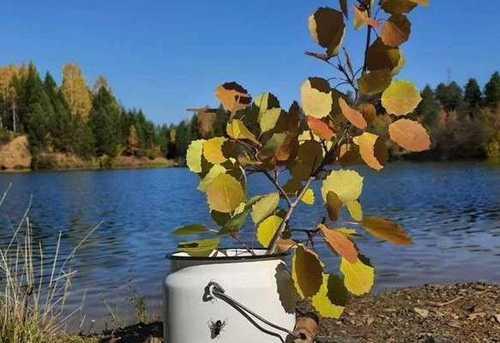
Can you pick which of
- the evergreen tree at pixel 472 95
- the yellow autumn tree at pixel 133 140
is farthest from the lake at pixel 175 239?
the yellow autumn tree at pixel 133 140

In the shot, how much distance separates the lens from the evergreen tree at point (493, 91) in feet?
340

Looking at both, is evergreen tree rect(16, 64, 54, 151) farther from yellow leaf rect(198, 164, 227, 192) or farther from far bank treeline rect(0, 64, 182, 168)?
yellow leaf rect(198, 164, 227, 192)

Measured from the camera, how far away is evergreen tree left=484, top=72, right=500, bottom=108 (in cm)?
10356

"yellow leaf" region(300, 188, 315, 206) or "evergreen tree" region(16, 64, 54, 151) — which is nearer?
"yellow leaf" region(300, 188, 315, 206)

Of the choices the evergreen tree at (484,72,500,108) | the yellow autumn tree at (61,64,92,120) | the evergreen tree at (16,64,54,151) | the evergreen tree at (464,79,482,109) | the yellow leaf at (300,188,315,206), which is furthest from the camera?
the yellow autumn tree at (61,64,92,120)

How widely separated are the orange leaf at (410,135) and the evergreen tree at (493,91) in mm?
107364

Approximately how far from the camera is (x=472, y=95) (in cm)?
10975

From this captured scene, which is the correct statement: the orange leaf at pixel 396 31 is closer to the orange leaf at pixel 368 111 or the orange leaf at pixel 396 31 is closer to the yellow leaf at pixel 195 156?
the orange leaf at pixel 368 111

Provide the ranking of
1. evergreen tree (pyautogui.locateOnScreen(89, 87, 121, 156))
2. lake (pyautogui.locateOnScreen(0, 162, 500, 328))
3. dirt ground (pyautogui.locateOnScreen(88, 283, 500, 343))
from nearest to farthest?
dirt ground (pyautogui.locateOnScreen(88, 283, 500, 343)), lake (pyautogui.locateOnScreen(0, 162, 500, 328)), evergreen tree (pyautogui.locateOnScreen(89, 87, 121, 156))

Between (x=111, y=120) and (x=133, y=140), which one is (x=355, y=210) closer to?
(x=111, y=120)

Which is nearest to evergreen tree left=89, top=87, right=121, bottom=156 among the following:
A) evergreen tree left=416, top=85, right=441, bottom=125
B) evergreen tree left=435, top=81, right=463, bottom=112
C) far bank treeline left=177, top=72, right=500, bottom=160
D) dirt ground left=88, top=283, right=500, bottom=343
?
far bank treeline left=177, top=72, right=500, bottom=160

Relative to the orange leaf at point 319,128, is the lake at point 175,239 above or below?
below

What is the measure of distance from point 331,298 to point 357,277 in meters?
0.16

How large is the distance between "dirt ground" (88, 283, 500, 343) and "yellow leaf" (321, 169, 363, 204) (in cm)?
164
